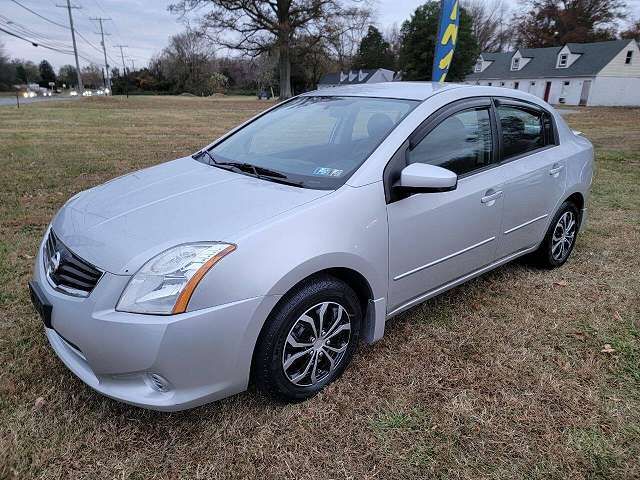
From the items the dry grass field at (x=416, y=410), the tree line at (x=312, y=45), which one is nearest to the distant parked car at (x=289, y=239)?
the dry grass field at (x=416, y=410)

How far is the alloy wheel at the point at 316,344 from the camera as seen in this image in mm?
2268

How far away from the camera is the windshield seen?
2.62 metres

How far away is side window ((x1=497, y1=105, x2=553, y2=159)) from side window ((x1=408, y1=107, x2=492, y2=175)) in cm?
20

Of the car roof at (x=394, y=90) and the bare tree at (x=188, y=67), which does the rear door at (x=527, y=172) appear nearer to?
the car roof at (x=394, y=90)

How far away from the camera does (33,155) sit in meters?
8.96

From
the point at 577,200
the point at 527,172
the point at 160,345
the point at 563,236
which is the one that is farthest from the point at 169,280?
the point at 577,200

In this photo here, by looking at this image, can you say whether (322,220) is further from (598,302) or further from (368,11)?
(368,11)

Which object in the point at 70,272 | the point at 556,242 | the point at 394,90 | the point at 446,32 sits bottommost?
the point at 556,242

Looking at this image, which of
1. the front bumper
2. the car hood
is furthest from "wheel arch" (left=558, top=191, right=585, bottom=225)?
the front bumper

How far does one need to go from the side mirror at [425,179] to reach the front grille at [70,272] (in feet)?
5.04

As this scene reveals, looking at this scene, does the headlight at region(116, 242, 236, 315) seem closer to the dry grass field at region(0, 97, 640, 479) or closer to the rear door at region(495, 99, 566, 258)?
the dry grass field at region(0, 97, 640, 479)

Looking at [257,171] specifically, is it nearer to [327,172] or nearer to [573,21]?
[327,172]

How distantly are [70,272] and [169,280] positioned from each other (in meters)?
0.55

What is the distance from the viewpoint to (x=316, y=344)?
237 cm
